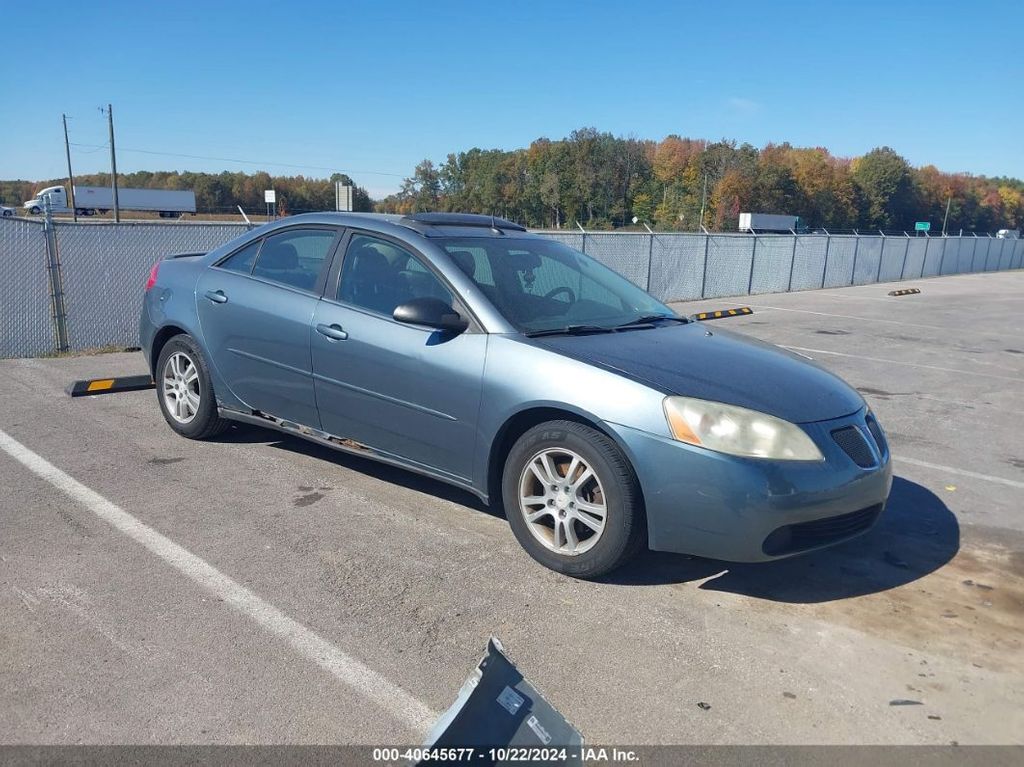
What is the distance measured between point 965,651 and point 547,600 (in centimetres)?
170

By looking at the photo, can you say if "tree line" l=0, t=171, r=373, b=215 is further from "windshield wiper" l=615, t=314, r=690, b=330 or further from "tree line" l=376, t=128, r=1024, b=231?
"windshield wiper" l=615, t=314, r=690, b=330

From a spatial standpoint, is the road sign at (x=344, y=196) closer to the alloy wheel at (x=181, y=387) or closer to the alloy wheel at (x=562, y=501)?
the alloy wheel at (x=181, y=387)

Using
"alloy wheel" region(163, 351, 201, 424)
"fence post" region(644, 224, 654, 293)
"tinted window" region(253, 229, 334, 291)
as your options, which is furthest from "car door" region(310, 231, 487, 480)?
"fence post" region(644, 224, 654, 293)

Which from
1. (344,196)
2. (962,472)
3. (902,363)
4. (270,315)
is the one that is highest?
(344,196)

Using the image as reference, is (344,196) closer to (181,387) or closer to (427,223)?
(181,387)

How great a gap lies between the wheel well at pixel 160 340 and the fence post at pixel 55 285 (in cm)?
376

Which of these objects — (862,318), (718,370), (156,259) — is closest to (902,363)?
(862,318)

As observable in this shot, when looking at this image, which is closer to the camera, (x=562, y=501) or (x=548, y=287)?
(x=562, y=501)

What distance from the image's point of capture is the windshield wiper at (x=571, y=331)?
4016mm

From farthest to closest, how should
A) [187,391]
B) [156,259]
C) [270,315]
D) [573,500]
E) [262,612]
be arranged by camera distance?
1. [156,259]
2. [187,391]
3. [270,315]
4. [573,500]
5. [262,612]

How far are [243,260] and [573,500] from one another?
114 inches

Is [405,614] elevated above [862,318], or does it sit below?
above

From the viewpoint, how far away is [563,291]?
4.63m

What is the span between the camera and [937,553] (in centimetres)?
423
